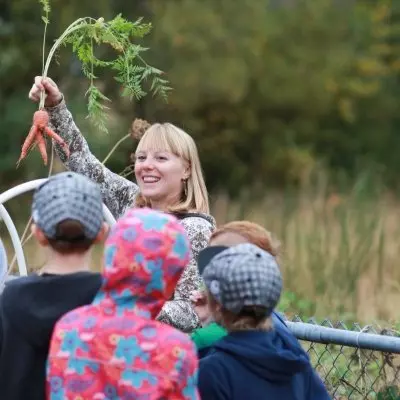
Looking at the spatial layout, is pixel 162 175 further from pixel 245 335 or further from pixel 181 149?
pixel 245 335

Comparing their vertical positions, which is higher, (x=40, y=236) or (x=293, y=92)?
(x=40, y=236)

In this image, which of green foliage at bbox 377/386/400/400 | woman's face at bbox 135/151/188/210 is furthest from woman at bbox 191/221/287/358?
green foliage at bbox 377/386/400/400

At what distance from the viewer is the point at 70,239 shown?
110 inches

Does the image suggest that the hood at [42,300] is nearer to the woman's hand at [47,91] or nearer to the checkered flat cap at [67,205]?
the checkered flat cap at [67,205]

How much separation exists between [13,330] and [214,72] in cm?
1670

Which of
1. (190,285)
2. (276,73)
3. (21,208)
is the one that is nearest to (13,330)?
(190,285)

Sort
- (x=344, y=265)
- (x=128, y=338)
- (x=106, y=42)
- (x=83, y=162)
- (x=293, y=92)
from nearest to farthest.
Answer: (x=128, y=338), (x=106, y=42), (x=83, y=162), (x=344, y=265), (x=293, y=92)

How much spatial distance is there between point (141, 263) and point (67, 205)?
0.23m

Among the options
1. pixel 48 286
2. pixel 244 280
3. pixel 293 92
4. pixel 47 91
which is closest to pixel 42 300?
pixel 48 286

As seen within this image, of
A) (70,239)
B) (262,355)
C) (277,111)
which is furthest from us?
(277,111)

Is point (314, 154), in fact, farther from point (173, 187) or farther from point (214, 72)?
point (173, 187)

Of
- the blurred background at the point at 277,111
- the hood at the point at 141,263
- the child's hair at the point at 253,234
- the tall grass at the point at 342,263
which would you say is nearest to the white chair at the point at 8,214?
the child's hair at the point at 253,234

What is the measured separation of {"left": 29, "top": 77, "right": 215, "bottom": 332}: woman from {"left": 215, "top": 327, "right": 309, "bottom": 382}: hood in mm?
818

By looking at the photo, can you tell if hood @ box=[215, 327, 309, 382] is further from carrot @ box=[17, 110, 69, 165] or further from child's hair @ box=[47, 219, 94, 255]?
carrot @ box=[17, 110, 69, 165]
